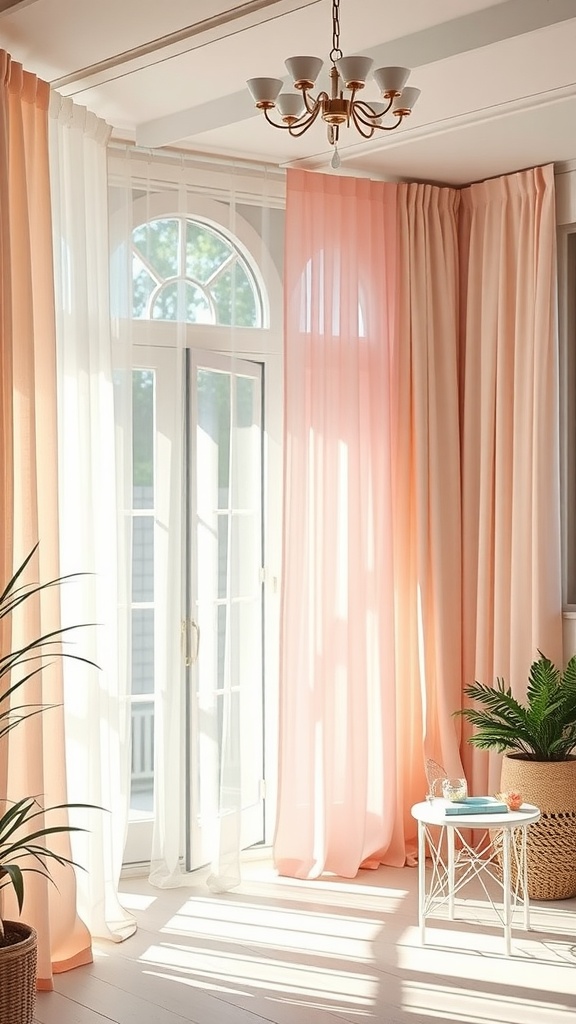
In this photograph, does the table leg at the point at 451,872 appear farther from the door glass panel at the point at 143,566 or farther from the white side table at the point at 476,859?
→ the door glass panel at the point at 143,566

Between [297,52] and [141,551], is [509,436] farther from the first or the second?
[297,52]

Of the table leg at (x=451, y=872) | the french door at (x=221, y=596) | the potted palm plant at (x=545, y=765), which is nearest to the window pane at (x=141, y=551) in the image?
the french door at (x=221, y=596)

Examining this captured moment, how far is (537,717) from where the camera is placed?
16.1 ft

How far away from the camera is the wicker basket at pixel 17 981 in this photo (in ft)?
10.5

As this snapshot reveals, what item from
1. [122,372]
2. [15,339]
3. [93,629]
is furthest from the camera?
[122,372]

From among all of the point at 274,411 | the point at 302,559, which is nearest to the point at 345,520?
the point at 302,559

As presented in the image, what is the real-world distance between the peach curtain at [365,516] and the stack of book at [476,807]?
99 cm

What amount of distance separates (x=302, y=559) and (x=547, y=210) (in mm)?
1894

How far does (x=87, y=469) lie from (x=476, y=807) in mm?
1873

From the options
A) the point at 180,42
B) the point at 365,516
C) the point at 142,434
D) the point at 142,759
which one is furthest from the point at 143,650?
the point at 180,42

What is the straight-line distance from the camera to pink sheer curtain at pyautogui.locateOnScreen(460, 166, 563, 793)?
531 cm

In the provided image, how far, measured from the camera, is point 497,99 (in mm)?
4512

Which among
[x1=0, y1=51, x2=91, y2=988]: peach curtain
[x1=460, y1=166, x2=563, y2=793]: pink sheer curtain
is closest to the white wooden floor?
[x1=0, y1=51, x2=91, y2=988]: peach curtain

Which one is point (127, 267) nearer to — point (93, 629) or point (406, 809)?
point (93, 629)
